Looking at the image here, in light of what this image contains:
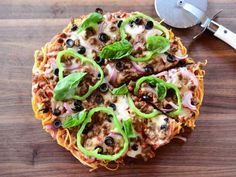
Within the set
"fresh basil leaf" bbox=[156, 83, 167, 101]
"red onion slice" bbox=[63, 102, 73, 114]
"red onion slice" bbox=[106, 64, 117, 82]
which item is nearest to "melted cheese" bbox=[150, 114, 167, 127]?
"fresh basil leaf" bbox=[156, 83, 167, 101]

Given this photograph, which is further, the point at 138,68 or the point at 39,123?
the point at 39,123

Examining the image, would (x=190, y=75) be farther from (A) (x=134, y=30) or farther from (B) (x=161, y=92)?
(A) (x=134, y=30)

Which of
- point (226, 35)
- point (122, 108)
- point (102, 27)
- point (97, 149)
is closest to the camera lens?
point (97, 149)

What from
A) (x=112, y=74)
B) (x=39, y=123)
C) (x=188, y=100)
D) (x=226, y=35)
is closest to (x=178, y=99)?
(x=188, y=100)

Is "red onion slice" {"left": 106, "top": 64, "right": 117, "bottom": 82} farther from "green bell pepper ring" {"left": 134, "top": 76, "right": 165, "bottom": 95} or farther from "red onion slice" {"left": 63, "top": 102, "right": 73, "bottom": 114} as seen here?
"red onion slice" {"left": 63, "top": 102, "right": 73, "bottom": 114}

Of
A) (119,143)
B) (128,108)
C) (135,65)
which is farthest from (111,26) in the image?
(119,143)

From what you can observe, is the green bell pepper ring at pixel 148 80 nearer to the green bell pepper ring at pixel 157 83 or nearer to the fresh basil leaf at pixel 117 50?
the green bell pepper ring at pixel 157 83
